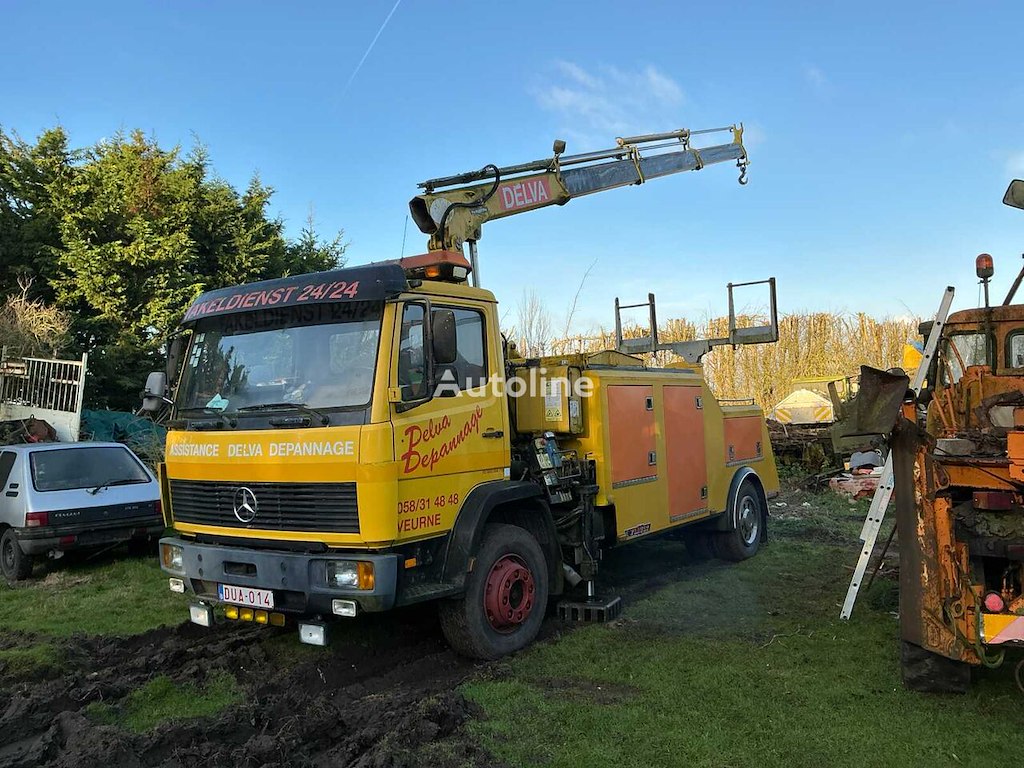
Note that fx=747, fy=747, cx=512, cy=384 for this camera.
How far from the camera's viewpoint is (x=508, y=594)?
211 inches

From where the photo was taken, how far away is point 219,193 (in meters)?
18.4

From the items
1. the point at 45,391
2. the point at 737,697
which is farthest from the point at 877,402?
the point at 45,391

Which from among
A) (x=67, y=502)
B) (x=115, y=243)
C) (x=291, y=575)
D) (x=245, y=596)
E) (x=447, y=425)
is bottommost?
(x=245, y=596)

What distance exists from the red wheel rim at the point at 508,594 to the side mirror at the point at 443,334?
156 cm

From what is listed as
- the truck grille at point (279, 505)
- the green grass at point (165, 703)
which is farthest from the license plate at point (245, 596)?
the green grass at point (165, 703)

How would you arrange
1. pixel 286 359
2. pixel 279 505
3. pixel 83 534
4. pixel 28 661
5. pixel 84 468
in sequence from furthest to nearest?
pixel 84 468 → pixel 83 534 → pixel 28 661 → pixel 286 359 → pixel 279 505

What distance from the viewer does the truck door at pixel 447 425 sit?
15.4 ft

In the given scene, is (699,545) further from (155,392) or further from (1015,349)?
(155,392)

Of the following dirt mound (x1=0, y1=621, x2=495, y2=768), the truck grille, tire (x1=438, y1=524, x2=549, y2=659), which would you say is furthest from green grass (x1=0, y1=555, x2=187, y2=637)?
tire (x1=438, y1=524, x2=549, y2=659)

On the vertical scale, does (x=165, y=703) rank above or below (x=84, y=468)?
below

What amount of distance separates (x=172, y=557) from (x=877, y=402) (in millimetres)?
4730

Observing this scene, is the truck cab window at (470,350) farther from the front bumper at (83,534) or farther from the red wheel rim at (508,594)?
the front bumper at (83,534)

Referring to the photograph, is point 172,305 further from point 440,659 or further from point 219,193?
point 440,659

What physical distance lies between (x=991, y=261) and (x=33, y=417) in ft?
48.2
